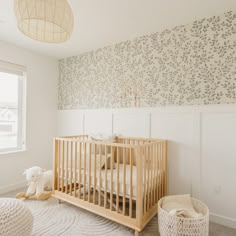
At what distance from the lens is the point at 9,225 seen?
4.56 ft

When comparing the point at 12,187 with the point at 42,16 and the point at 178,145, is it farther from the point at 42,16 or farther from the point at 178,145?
the point at 42,16

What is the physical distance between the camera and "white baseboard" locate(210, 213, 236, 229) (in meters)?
2.02

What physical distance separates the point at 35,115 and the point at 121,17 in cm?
227

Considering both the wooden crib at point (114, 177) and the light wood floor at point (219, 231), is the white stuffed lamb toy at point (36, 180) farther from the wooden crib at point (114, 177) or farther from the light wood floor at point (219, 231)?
the light wood floor at point (219, 231)

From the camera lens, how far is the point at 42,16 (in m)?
1.20

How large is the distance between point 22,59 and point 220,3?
2.99 meters

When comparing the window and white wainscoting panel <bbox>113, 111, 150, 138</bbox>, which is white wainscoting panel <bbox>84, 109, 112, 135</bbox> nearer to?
white wainscoting panel <bbox>113, 111, 150, 138</bbox>

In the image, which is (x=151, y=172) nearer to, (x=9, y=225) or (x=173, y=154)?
(x=173, y=154)

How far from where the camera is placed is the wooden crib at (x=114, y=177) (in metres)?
1.81

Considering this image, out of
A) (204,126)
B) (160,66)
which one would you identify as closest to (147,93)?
(160,66)

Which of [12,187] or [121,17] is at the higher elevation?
[121,17]

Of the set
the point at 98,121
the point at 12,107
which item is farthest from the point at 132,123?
the point at 12,107

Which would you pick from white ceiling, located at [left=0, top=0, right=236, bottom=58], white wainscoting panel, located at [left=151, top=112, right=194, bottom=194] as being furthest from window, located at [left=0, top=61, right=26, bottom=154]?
white wainscoting panel, located at [left=151, top=112, right=194, bottom=194]

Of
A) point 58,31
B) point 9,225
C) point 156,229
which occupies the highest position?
point 58,31
